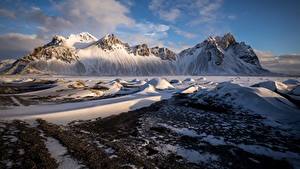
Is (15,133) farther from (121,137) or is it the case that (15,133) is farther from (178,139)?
(178,139)

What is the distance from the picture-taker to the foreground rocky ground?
7441 mm

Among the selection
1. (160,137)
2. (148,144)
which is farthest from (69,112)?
(148,144)

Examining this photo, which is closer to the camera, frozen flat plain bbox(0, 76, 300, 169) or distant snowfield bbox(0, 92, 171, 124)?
frozen flat plain bbox(0, 76, 300, 169)

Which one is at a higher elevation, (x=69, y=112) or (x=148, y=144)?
(x=69, y=112)

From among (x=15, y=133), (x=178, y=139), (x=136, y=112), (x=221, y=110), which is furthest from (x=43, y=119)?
(x=221, y=110)

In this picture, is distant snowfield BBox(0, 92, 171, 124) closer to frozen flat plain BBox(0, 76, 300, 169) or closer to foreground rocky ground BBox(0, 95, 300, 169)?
frozen flat plain BBox(0, 76, 300, 169)

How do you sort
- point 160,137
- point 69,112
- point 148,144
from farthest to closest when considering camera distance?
point 69,112
point 160,137
point 148,144

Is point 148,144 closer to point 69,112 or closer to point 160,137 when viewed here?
point 160,137

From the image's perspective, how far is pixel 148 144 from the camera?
9.59 m

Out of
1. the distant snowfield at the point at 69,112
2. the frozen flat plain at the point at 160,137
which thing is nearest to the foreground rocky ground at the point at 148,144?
the frozen flat plain at the point at 160,137

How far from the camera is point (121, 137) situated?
10555 mm

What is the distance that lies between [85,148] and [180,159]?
3887mm

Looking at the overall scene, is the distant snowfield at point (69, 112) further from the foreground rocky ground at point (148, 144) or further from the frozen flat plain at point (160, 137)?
the foreground rocky ground at point (148, 144)

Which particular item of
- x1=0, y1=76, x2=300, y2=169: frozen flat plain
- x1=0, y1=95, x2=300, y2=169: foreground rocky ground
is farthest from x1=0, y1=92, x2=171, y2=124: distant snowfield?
x1=0, y1=95, x2=300, y2=169: foreground rocky ground
